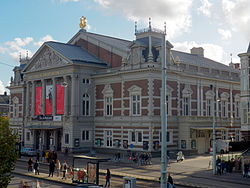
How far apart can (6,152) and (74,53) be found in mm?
45461

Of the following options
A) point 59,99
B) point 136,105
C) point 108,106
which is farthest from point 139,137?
point 59,99

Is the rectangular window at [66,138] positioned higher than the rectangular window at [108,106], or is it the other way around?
the rectangular window at [108,106]

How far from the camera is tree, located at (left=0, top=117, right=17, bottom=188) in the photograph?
22288 mm

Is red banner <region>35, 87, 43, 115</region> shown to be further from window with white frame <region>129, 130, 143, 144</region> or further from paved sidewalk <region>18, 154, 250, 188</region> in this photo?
window with white frame <region>129, 130, 143, 144</region>

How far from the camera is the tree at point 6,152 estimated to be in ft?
73.1

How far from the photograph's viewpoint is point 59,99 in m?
65.9

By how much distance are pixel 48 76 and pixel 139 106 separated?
65.0 feet

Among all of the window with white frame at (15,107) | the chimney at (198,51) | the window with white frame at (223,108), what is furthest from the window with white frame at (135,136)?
the window with white frame at (15,107)

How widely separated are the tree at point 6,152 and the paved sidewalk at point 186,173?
1586cm

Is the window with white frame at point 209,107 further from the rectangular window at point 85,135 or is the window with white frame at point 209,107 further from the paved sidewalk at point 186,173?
the rectangular window at point 85,135

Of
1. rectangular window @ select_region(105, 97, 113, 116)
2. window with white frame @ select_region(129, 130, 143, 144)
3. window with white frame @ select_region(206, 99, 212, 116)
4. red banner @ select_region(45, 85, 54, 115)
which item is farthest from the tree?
window with white frame @ select_region(206, 99, 212, 116)

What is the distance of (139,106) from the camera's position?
2266 inches

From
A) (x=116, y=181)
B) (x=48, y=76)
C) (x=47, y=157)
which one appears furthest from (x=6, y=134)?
(x=48, y=76)

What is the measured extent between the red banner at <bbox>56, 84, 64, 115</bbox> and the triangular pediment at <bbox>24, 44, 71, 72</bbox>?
12.9 feet
